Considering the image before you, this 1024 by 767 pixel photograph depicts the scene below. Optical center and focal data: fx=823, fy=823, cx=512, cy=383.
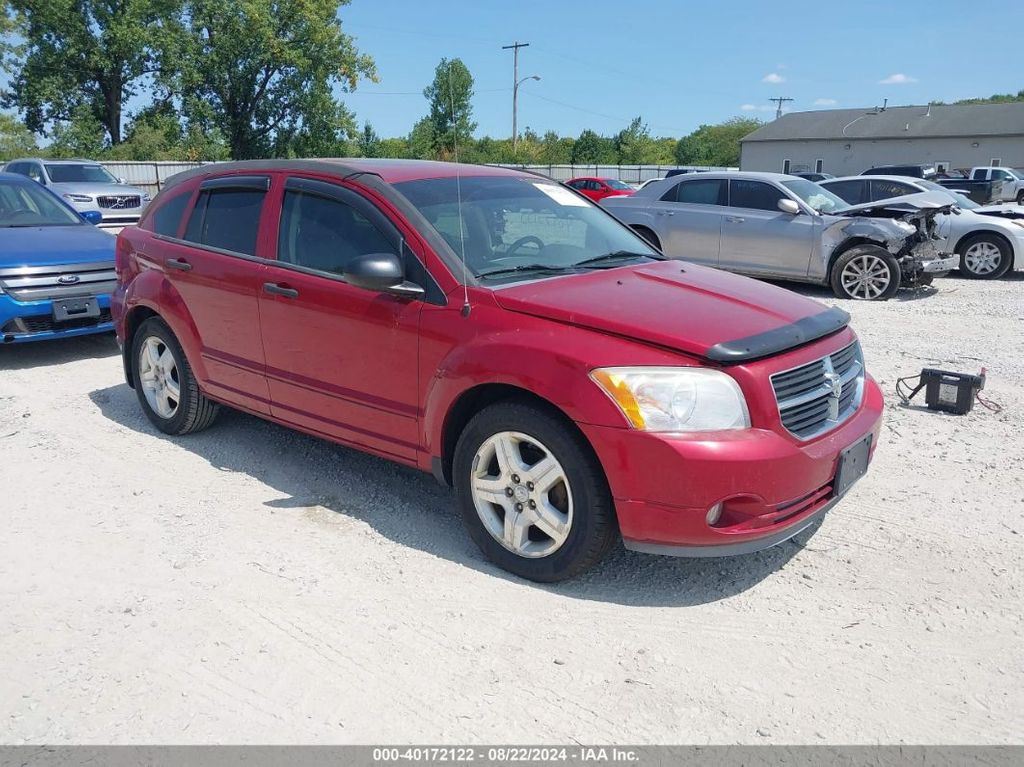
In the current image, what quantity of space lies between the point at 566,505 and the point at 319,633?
3.63 ft

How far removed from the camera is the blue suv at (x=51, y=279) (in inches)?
276

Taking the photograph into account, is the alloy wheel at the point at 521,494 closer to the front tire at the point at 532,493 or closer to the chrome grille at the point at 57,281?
the front tire at the point at 532,493

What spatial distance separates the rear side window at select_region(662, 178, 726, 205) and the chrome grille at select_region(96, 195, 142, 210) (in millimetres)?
12831

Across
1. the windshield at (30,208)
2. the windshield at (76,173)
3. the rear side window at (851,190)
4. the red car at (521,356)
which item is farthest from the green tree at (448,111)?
the windshield at (76,173)

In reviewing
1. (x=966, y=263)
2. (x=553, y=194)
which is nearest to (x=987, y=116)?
(x=966, y=263)

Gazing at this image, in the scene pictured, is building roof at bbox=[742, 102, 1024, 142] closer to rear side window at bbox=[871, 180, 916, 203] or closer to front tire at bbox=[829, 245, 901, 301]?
rear side window at bbox=[871, 180, 916, 203]

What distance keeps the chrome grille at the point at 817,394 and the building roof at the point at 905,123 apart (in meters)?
59.0

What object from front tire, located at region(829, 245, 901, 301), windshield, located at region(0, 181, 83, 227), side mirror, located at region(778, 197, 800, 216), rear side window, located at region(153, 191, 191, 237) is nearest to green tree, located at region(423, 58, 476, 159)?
rear side window, located at region(153, 191, 191, 237)

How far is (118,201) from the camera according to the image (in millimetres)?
18625

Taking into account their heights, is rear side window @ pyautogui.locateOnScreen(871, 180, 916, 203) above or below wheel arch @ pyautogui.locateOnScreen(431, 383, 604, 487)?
above

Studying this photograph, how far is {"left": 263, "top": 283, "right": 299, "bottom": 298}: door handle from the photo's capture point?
434 centimetres

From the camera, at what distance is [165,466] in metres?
4.97
